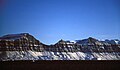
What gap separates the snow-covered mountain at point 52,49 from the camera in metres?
37.3

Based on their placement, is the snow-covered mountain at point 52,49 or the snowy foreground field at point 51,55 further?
the snow-covered mountain at point 52,49

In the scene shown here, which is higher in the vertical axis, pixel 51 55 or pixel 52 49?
pixel 52 49

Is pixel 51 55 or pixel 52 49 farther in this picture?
pixel 52 49

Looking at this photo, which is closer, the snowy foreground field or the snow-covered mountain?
the snowy foreground field

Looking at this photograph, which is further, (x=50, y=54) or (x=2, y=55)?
(x=50, y=54)

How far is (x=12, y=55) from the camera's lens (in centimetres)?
3584

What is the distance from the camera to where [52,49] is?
48812 mm

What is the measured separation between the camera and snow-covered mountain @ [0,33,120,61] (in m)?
37.3
